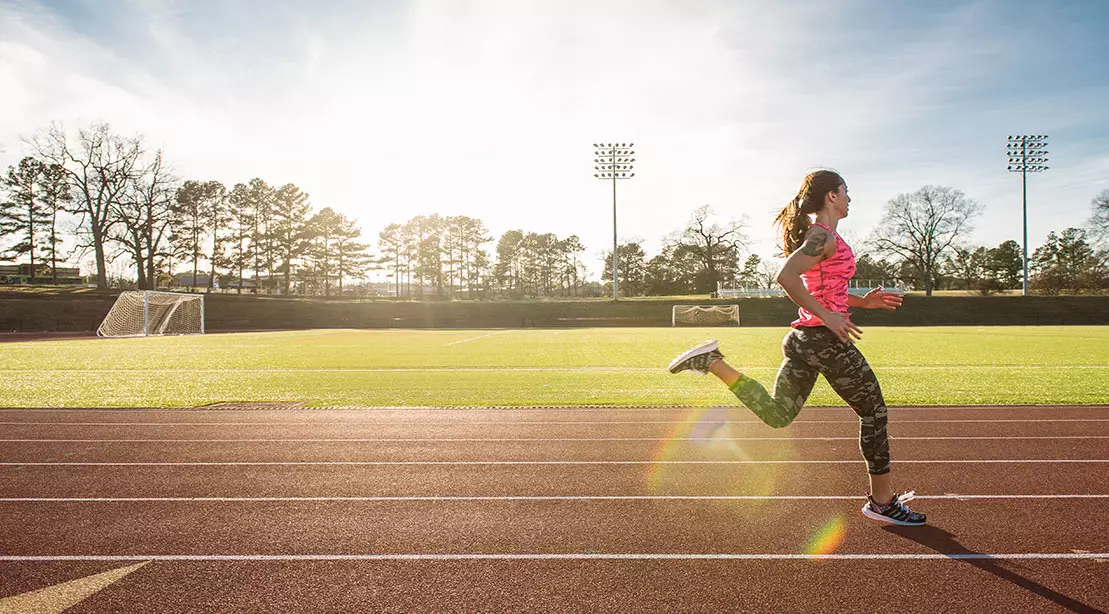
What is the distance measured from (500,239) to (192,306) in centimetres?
7581

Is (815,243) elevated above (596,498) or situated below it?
above

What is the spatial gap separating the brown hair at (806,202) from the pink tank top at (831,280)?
0.14 m

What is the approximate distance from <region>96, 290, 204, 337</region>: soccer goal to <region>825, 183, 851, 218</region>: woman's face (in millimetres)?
41158

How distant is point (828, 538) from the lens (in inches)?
178

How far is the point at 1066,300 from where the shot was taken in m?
64.1

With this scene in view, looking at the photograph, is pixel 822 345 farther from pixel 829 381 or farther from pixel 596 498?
pixel 596 498

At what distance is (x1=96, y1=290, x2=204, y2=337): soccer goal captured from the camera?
3944 cm

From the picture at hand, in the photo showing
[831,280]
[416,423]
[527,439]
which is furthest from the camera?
[416,423]

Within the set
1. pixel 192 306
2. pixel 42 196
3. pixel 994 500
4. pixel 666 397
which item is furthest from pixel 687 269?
pixel 994 500

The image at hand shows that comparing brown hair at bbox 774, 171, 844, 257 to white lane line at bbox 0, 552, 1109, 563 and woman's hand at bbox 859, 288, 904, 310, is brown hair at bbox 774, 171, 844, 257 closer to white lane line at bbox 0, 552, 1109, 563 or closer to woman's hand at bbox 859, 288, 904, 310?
woman's hand at bbox 859, 288, 904, 310

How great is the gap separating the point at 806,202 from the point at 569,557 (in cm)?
281

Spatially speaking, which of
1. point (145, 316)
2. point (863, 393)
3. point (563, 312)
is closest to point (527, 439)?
point (863, 393)

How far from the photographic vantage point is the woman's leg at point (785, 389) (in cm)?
467

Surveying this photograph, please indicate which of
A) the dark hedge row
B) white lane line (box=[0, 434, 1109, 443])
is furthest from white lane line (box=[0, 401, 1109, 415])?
the dark hedge row
